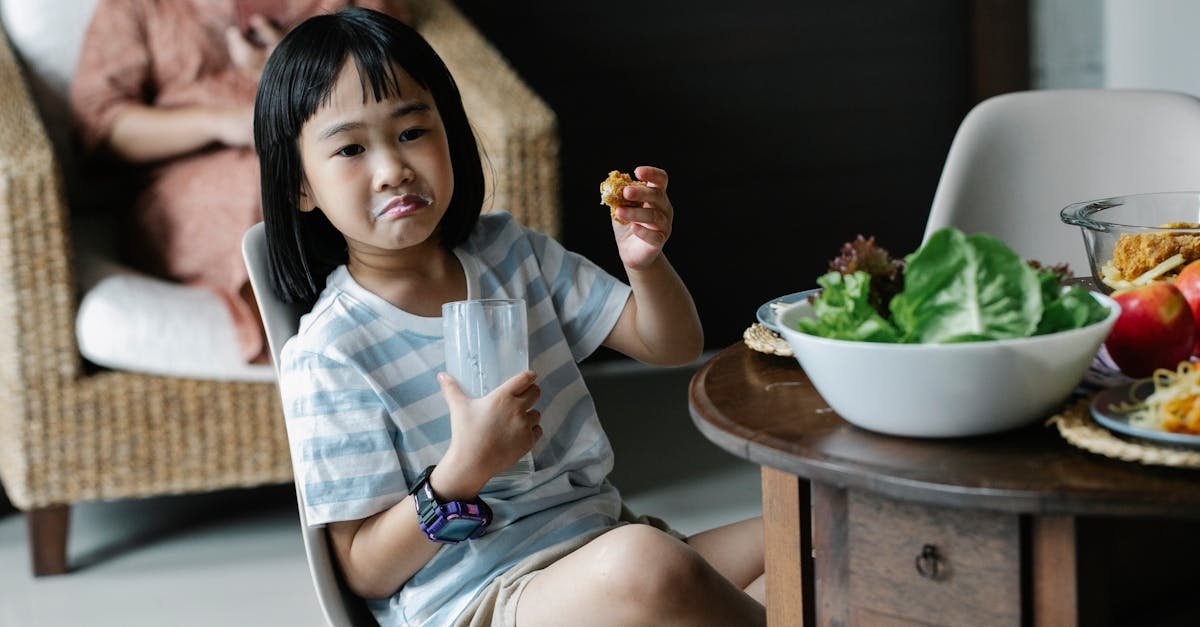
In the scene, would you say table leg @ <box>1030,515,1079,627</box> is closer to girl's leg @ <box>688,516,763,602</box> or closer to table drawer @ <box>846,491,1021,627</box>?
table drawer @ <box>846,491,1021,627</box>

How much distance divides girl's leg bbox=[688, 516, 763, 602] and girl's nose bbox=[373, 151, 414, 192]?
0.42m

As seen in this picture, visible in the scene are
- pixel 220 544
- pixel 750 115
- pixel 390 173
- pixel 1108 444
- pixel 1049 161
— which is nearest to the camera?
pixel 1108 444

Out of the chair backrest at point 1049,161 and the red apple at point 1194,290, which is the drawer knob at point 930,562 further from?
the chair backrest at point 1049,161

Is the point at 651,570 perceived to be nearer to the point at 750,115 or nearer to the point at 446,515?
the point at 446,515

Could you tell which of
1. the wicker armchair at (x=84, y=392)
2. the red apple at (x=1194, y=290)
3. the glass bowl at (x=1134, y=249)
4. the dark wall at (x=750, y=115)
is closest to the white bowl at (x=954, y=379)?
the red apple at (x=1194, y=290)

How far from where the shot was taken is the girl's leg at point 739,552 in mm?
1200

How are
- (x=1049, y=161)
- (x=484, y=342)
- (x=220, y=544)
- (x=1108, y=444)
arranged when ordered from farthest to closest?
(x=220, y=544)
(x=1049, y=161)
(x=484, y=342)
(x=1108, y=444)

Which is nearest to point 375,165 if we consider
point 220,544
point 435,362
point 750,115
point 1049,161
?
point 435,362

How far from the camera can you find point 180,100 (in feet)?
7.48

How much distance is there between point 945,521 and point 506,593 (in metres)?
0.44

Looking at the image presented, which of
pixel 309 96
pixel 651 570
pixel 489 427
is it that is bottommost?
pixel 651 570

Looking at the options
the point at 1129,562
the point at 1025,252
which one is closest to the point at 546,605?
the point at 1129,562

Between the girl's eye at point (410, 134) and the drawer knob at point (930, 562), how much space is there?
61cm

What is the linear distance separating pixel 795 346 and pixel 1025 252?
104 cm
